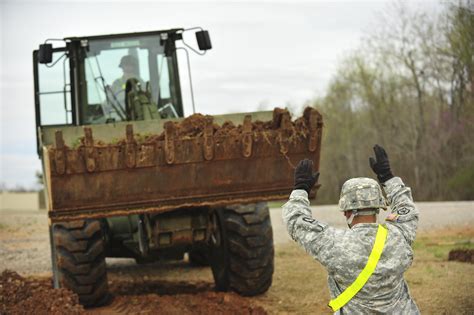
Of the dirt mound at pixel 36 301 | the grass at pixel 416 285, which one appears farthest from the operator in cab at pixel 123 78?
the grass at pixel 416 285

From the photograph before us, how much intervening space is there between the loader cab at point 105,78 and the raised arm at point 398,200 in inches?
223

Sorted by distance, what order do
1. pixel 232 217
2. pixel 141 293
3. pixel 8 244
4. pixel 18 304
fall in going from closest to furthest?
pixel 18 304 < pixel 232 217 < pixel 141 293 < pixel 8 244

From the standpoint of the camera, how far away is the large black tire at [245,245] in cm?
894

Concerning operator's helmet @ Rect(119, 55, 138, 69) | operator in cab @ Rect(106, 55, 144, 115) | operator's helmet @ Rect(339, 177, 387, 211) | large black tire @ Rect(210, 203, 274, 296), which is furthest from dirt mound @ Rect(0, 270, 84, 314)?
operator's helmet @ Rect(339, 177, 387, 211)

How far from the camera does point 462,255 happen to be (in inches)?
481

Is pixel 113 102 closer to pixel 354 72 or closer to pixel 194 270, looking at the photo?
pixel 194 270

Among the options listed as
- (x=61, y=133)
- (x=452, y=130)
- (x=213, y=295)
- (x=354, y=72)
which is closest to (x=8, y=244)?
(x=213, y=295)

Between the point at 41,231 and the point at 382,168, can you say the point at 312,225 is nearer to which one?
the point at 382,168

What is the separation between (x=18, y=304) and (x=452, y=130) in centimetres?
2457

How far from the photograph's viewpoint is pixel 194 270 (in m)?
12.3

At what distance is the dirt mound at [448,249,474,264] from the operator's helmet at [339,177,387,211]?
8.13 metres

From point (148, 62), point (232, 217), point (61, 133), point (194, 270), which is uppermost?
point (148, 62)

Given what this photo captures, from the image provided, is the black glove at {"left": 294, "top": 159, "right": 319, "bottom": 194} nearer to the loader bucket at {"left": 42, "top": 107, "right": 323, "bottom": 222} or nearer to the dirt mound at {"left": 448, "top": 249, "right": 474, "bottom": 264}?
the loader bucket at {"left": 42, "top": 107, "right": 323, "bottom": 222}

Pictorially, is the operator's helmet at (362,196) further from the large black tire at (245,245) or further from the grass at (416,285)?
the large black tire at (245,245)
